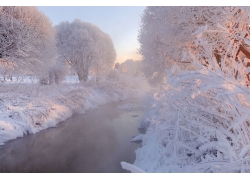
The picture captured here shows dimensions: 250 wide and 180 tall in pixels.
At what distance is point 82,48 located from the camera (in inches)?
413

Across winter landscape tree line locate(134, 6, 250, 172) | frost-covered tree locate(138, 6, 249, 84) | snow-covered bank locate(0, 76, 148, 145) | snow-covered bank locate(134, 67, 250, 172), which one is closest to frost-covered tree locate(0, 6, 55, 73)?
snow-covered bank locate(0, 76, 148, 145)

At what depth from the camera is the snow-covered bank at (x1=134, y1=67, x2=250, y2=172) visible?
1759 mm

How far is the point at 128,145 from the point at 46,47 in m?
5.76

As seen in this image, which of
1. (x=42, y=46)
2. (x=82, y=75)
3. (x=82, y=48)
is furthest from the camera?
(x=82, y=75)

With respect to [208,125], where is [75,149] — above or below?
below

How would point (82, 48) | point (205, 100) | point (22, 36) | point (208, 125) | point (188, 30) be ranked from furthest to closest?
point (82, 48) → point (22, 36) → point (188, 30) → point (205, 100) → point (208, 125)

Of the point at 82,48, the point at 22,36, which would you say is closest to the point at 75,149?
the point at 22,36

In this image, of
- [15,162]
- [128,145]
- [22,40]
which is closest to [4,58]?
[22,40]

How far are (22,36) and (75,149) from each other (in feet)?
15.1

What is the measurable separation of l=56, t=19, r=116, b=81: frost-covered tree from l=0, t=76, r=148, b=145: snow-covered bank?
4.63 feet

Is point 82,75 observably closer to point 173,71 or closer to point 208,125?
point 173,71

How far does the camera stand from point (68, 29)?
11406 millimetres

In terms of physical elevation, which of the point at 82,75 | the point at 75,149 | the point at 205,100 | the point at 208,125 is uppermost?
the point at 82,75

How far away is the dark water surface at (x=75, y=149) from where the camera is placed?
3985mm
